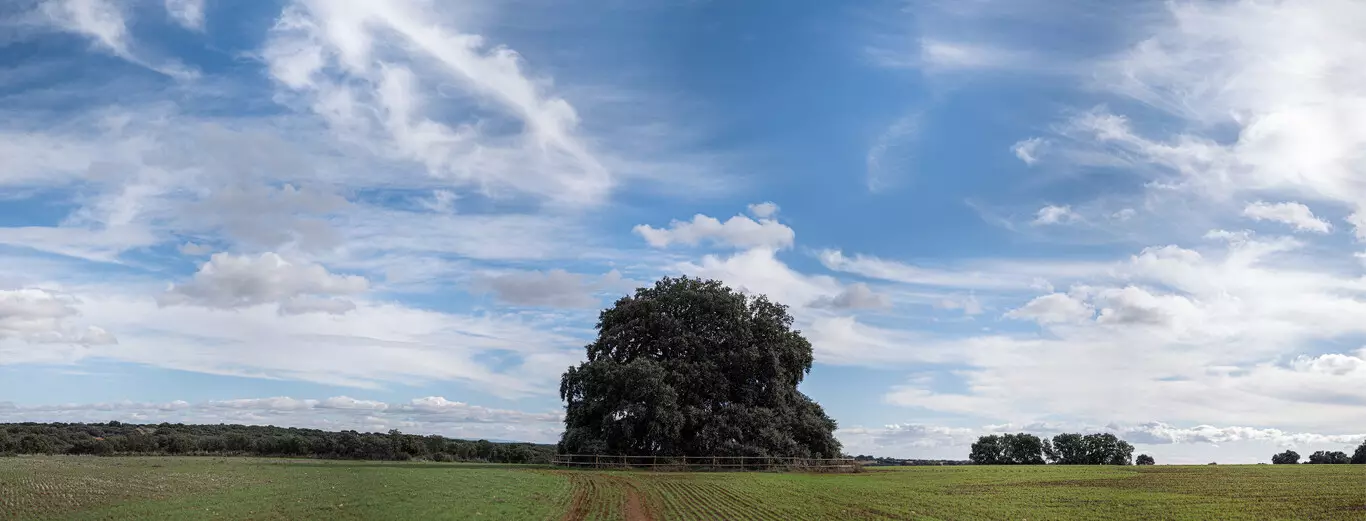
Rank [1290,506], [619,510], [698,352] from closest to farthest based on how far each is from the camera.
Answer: [619,510] < [1290,506] < [698,352]

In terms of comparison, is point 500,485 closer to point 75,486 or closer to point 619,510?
point 619,510

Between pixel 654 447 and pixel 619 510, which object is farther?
pixel 654 447

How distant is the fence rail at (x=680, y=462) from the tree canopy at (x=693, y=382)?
0.67 metres

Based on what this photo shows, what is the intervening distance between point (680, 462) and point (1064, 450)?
82.5 meters

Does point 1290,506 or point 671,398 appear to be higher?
point 671,398

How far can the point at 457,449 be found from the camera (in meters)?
128

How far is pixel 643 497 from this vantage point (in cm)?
3778

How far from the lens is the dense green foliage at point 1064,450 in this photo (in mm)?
119750

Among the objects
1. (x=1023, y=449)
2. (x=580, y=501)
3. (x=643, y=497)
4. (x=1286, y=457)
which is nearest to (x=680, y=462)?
(x=643, y=497)

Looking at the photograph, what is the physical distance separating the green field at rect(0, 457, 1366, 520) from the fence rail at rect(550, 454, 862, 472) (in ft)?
25.8

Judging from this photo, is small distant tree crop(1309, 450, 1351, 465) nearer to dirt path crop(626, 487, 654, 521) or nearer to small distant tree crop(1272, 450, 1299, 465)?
small distant tree crop(1272, 450, 1299, 465)

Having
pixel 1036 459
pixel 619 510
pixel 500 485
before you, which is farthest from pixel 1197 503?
pixel 1036 459

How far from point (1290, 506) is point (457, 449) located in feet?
370

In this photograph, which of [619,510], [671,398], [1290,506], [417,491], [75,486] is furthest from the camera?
[671,398]
